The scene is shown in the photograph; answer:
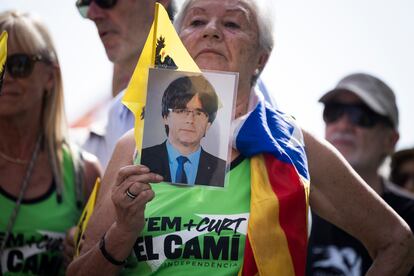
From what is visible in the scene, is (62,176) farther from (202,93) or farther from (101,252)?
(202,93)

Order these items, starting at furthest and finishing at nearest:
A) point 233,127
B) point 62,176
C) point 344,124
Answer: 1. point 344,124
2. point 62,176
3. point 233,127

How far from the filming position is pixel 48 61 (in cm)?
472

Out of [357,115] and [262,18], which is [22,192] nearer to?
[262,18]

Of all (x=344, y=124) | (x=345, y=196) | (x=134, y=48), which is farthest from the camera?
(x=344, y=124)

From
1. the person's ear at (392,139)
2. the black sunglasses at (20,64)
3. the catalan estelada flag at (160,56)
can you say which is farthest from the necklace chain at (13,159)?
the person's ear at (392,139)

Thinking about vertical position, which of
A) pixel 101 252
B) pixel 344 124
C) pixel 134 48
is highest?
pixel 134 48

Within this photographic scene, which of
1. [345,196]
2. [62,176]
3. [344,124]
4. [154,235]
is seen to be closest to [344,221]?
[345,196]

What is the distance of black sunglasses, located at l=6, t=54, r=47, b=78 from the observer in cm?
451

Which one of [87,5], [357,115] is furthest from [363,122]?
[87,5]

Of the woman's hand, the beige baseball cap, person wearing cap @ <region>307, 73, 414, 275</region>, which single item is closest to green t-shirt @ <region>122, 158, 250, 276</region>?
the woman's hand

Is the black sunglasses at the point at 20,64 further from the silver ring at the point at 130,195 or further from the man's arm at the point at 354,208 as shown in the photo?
the silver ring at the point at 130,195

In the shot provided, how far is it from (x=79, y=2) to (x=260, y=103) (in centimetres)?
182

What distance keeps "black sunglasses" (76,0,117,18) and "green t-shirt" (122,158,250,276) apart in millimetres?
Answer: 1916

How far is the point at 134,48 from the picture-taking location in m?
5.06
